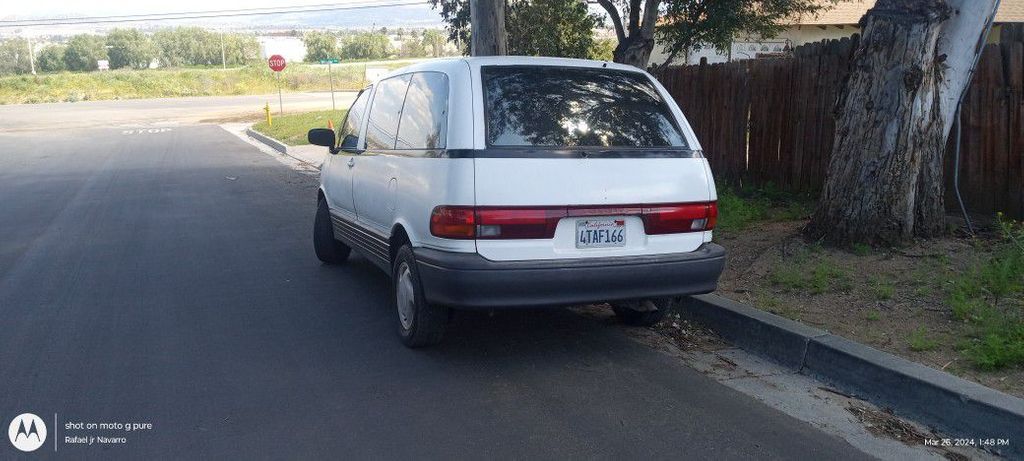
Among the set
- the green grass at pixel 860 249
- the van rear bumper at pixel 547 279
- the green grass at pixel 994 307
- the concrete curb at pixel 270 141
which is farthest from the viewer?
the concrete curb at pixel 270 141

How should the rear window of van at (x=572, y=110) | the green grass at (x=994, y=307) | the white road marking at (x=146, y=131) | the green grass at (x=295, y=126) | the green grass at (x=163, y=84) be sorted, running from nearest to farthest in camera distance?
the green grass at (x=994, y=307) → the rear window of van at (x=572, y=110) → the green grass at (x=295, y=126) → the white road marking at (x=146, y=131) → the green grass at (x=163, y=84)

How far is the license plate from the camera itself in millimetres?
4766

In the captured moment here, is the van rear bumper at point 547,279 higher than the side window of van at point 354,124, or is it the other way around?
the side window of van at point 354,124

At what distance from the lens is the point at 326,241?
779 centimetres

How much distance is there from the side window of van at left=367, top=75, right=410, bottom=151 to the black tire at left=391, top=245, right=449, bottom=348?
36.9 inches

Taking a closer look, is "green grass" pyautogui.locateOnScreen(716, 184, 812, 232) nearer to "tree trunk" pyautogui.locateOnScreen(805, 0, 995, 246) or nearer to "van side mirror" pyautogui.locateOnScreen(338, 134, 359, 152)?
"tree trunk" pyautogui.locateOnScreen(805, 0, 995, 246)

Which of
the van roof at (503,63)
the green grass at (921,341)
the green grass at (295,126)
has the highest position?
the van roof at (503,63)

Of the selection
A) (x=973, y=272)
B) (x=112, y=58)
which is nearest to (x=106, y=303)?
(x=973, y=272)

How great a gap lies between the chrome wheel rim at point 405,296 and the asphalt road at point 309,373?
0.63 feet

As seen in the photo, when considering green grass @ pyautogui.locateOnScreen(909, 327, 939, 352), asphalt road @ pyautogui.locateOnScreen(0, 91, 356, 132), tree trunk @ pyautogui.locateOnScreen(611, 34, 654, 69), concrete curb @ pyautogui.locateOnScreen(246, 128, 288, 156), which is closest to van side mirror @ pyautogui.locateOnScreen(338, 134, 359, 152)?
green grass @ pyautogui.locateOnScreen(909, 327, 939, 352)

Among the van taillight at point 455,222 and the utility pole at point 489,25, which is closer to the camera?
the van taillight at point 455,222

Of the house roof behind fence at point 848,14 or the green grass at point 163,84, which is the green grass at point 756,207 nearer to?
the house roof behind fence at point 848,14

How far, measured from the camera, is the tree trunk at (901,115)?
6355 mm

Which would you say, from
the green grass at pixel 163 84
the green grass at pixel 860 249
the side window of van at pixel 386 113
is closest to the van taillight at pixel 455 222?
the side window of van at pixel 386 113
